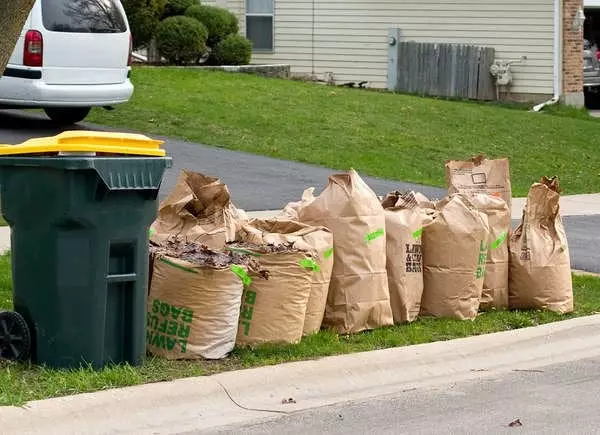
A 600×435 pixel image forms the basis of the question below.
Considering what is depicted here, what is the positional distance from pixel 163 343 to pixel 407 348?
1542 millimetres

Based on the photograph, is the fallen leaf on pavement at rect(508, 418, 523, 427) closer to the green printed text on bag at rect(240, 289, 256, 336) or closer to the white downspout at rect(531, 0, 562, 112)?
the green printed text on bag at rect(240, 289, 256, 336)

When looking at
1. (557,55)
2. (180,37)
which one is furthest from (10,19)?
(557,55)

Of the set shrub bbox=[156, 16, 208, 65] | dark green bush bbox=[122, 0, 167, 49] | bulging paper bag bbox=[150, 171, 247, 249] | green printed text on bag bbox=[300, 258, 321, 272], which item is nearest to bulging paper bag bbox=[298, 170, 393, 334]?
green printed text on bag bbox=[300, 258, 321, 272]

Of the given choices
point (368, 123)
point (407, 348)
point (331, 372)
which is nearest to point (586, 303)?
point (407, 348)

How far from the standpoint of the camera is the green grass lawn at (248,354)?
248 inches

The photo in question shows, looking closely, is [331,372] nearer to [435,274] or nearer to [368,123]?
[435,274]

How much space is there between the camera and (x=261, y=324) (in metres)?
7.33

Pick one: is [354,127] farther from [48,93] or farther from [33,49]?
[33,49]

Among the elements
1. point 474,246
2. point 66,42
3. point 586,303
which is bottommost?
point 586,303

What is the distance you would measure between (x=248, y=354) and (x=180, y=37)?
1676 centimetres

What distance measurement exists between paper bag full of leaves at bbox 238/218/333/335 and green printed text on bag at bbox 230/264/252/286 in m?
0.42

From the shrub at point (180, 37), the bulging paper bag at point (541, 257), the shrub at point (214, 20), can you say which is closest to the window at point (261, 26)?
the shrub at point (214, 20)

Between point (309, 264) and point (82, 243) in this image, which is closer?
point (82, 243)

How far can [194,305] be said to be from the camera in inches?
275
